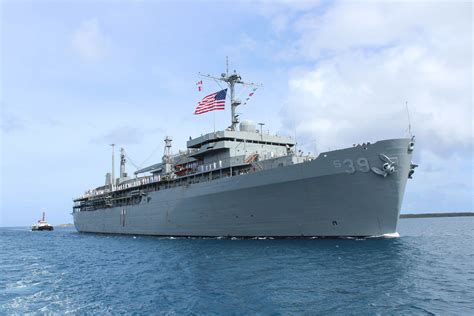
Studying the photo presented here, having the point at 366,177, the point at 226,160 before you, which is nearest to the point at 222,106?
the point at 226,160

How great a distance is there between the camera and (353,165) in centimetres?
2227

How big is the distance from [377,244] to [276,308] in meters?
12.6

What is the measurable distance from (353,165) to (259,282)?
37.4 feet

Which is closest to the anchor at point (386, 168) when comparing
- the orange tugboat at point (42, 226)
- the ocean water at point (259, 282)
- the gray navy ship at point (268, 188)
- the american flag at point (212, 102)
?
the gray navy ship at point (268, 188)

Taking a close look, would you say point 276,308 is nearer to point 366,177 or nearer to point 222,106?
point 366,177

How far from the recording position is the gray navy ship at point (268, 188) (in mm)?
22156

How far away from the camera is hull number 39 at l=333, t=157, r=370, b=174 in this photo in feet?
72.3

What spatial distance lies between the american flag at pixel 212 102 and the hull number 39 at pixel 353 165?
1150 centimetres

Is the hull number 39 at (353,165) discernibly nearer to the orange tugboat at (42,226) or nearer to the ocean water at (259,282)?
the ocean water at (259,282)

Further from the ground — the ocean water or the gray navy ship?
the gray navy ship

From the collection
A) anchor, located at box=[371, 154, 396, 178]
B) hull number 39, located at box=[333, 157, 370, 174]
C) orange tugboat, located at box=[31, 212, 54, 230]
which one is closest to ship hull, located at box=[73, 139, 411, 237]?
hull number 39, located at box=[333, 157, 370, 174]

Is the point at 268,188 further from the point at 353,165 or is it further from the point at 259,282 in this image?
the point at 259,282

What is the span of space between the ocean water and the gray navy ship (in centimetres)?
209

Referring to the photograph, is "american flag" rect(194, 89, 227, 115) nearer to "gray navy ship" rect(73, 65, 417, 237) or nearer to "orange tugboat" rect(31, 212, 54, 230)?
"gray navy ship" rect(73, 65, 417, 237)
